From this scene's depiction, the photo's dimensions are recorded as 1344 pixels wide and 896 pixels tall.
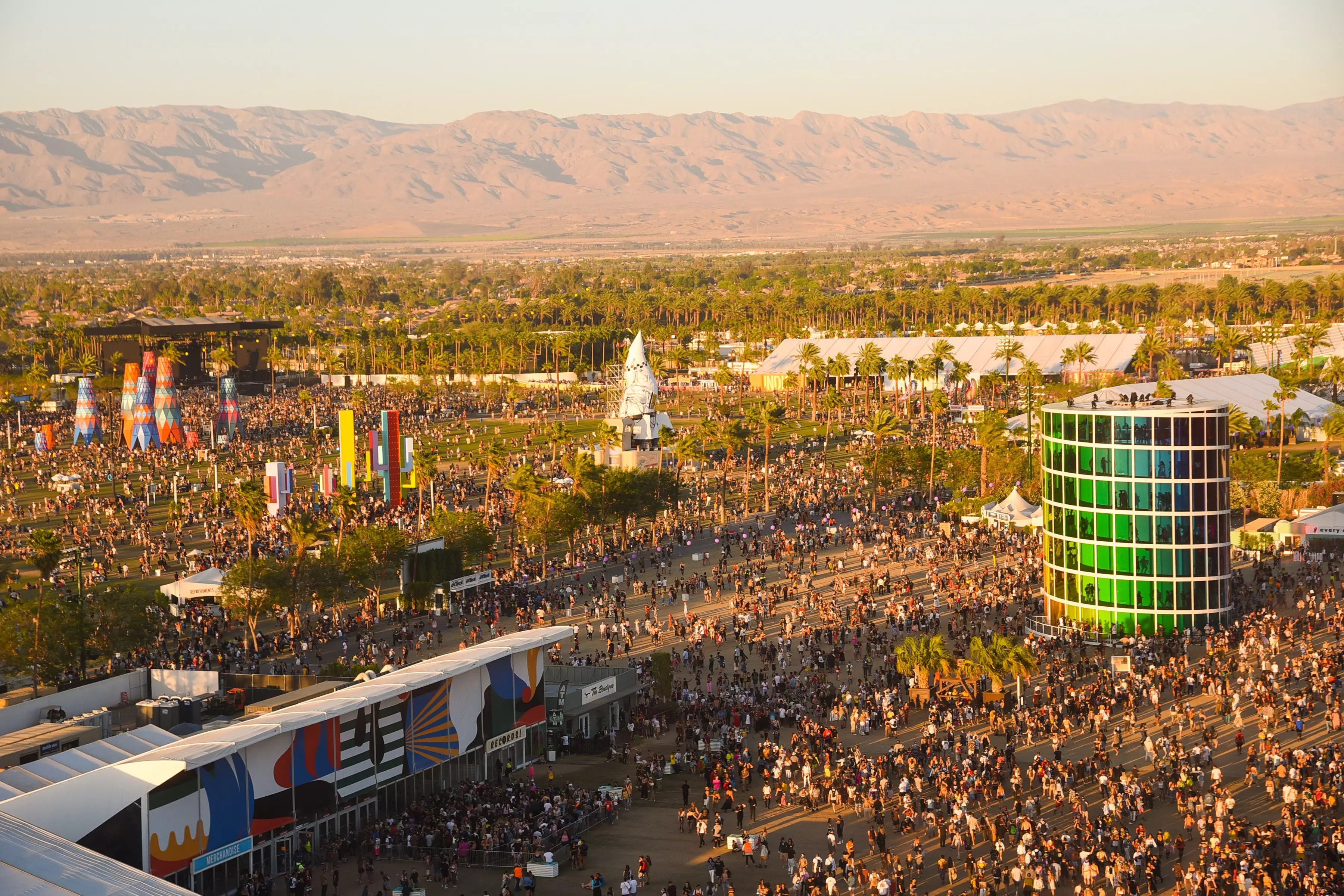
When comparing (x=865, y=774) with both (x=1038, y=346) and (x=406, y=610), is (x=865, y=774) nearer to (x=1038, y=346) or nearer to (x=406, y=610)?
(x=406, y=610)

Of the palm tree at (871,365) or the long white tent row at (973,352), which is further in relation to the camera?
the palm tree at (871,365)

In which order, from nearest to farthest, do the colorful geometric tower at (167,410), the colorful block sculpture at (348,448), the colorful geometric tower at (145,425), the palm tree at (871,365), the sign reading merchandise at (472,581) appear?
the sign reading merchandise at (472,581)
the colorful block sculpture at (348,448)
the colorful geometric tower at (145,425)
the colorful geometric tower at (167,410)
the palm tree at (871,365)

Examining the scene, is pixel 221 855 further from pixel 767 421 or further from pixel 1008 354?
pixel 1008 354

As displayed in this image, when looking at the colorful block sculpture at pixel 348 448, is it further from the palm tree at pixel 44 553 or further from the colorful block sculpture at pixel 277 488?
the palm tree at pixel 44 553

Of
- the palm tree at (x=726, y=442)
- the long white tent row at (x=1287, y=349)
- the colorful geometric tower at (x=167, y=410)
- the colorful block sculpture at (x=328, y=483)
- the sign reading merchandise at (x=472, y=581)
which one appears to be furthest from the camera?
the long white tent row at (x=1287, y=349)

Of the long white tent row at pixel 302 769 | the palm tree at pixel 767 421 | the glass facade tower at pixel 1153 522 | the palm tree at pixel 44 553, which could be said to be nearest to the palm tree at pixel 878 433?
the palm tree at pixel 767 421

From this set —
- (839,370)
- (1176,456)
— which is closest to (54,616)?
(1176,456)

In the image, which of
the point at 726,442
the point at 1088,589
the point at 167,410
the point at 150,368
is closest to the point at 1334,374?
the point at 726,442
